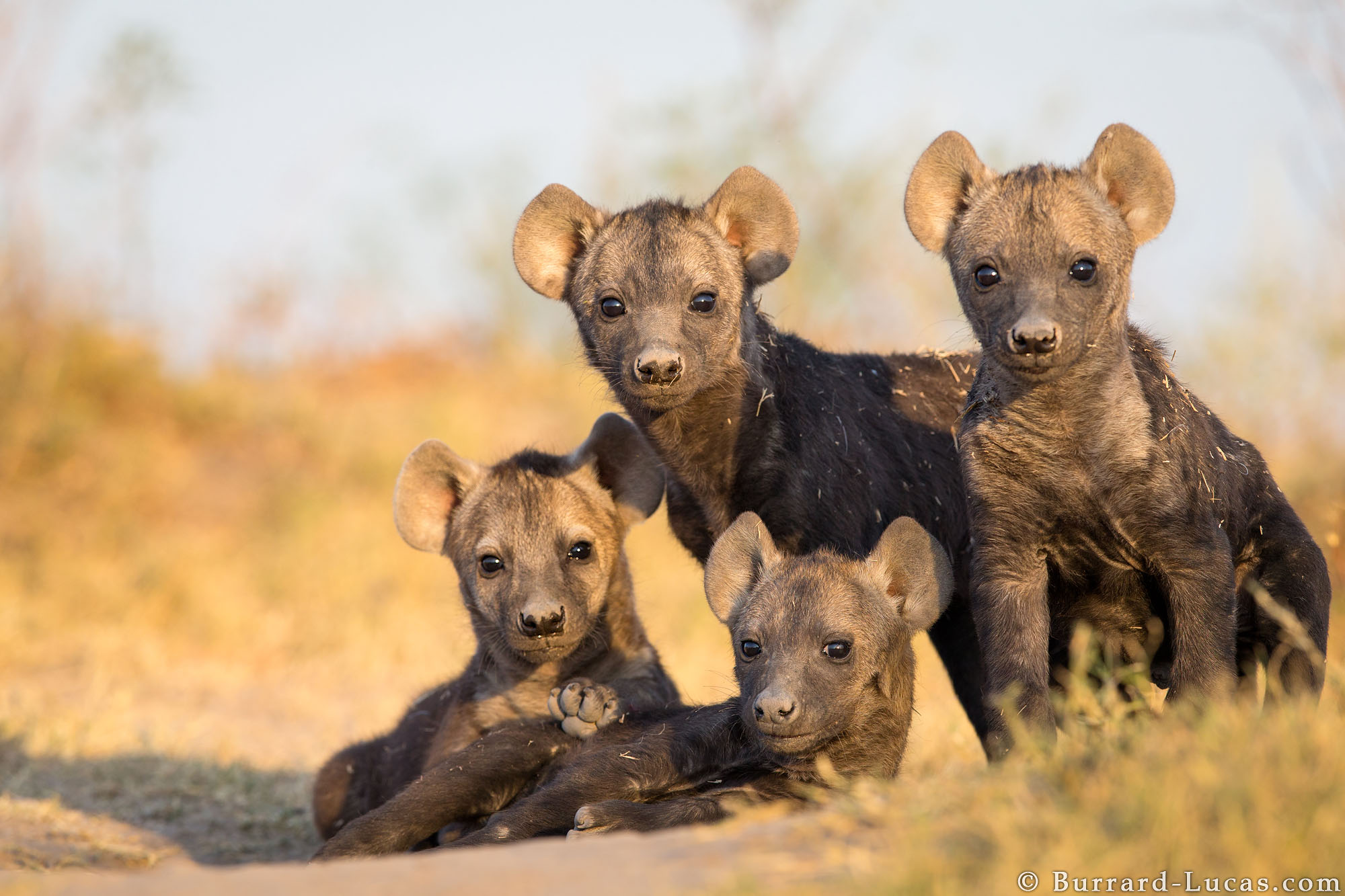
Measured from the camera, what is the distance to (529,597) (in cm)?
516

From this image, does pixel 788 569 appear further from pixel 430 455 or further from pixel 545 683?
pixel 430 455

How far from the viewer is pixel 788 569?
14.8 ft

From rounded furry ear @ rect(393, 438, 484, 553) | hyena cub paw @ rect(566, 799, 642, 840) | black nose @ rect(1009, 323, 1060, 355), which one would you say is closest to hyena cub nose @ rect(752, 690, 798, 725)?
hyena cub paw @ rect(566, 799, 642, 840)

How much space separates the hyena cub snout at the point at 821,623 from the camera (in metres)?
4.08

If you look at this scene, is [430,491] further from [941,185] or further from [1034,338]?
[1034,338]

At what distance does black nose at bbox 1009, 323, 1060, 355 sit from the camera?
3914mm

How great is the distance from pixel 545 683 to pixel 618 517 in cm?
77

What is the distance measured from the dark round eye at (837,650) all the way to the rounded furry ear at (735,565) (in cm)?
46

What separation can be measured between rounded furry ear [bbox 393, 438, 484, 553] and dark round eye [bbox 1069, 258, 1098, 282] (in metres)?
2.72

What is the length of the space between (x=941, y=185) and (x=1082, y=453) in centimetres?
104

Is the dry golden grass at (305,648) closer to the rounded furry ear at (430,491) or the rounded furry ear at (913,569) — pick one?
the rounded furry ear at (430,491)

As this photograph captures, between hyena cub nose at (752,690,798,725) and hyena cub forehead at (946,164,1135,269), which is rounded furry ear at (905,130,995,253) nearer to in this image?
hyena cub forehead at (946,164,1135,269)

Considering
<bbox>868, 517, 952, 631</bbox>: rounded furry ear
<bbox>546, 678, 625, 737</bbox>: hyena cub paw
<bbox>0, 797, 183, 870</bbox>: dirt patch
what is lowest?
<bbox>0, 797, 183, 870</bbox>: dirt patch

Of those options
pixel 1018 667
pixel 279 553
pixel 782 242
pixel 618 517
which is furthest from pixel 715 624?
pixel 1018 667
